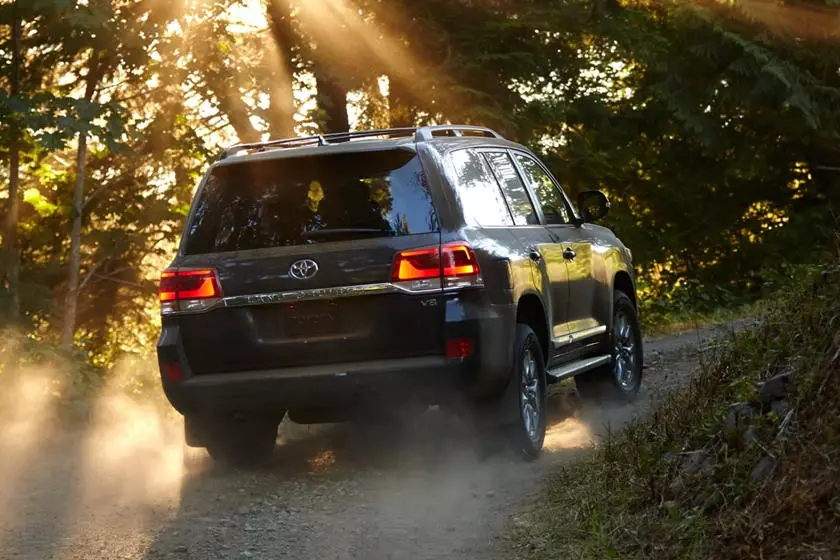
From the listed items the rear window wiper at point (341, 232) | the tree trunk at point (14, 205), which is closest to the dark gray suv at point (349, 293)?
the rear window wiper at point (341, 232)

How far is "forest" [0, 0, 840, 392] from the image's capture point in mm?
13938

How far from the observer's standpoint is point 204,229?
25.3 ft

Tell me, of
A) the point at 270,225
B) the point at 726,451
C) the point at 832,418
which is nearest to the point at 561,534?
the point at 726,451

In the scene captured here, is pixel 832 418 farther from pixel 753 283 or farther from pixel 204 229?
pixel 753 283

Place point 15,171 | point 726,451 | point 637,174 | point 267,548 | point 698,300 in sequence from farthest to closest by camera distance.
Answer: point 637,174 → point 698,300 → point 15,171 → point 267,548 → point 726,451

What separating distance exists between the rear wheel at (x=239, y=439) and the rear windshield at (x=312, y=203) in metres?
1.12

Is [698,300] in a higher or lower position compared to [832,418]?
lower

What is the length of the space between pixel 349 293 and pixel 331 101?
9.41m

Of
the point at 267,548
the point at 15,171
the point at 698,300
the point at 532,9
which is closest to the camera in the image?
the point at 267,548

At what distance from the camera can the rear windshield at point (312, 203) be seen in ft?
24.3

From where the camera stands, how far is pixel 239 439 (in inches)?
324

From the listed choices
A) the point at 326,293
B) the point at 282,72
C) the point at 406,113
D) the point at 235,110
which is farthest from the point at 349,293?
the point at 406,113

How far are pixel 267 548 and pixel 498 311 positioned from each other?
77.5 inches

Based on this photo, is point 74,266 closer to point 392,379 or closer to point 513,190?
point 513,190
